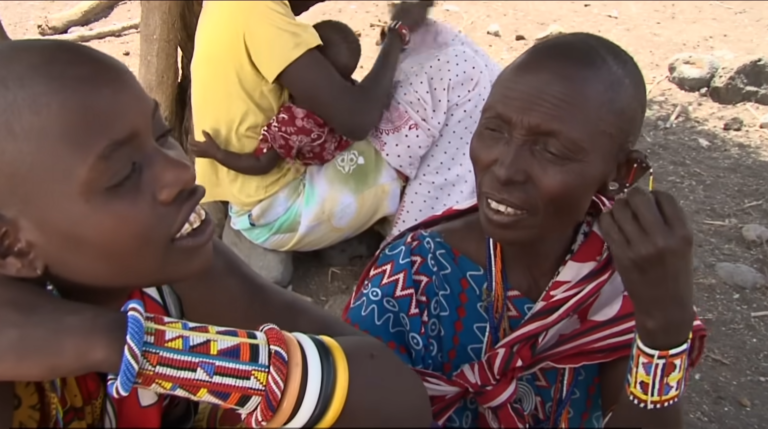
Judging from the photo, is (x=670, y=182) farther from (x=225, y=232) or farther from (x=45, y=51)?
(x=45, y=51)

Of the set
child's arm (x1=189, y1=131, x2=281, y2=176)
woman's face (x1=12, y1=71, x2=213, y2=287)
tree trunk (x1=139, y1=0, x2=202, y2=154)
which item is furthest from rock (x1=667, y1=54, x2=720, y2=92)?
tree trunk (x1=139, y1=0, x2=202, y2=154)

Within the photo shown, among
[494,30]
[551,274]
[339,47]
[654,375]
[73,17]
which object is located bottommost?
[73,17]

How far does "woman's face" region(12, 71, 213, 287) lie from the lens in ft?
3.11

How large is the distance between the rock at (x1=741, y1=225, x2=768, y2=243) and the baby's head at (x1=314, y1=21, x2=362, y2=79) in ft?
4.78

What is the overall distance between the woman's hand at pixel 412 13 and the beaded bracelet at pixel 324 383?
8.15 feet

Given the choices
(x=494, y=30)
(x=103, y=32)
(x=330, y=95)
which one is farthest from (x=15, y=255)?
(x=103, y=32)

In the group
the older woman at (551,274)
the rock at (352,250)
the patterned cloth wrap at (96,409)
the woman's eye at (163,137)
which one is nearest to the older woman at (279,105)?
the rock at (352,250)

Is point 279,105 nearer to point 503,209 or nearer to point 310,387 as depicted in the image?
point 503,209

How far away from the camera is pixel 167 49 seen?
11.4 ft

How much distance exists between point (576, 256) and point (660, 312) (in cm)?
37

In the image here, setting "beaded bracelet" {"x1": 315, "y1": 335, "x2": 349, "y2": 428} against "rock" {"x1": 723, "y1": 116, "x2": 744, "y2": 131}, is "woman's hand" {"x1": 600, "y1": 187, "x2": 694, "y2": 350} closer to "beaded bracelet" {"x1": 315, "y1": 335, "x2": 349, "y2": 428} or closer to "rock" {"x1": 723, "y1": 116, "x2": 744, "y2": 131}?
"beaded bracelet" {"x1": 315, "y1": 335, "x2": 349, "y2": 428}

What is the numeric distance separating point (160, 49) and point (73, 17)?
2193 millimetres

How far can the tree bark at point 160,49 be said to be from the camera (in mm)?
3441

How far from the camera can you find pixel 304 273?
3.27 meters
